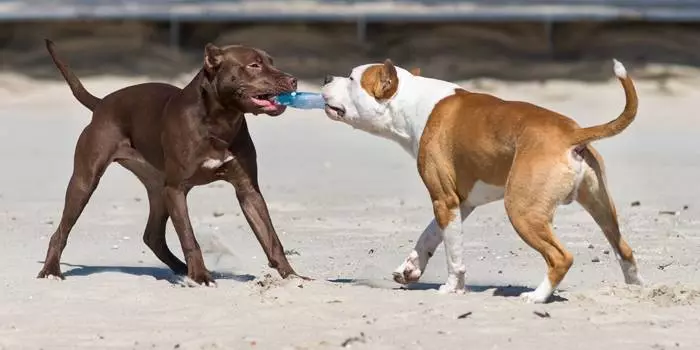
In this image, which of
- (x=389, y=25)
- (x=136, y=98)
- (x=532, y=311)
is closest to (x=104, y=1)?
(x=389, y=25)

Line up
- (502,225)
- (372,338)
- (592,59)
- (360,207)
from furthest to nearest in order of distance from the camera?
(592,59) → (360,207) → (502,225) → (372,338)

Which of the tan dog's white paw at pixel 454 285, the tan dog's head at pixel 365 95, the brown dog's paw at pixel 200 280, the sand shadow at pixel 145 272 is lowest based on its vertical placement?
the sand shadow at pixel 145 272

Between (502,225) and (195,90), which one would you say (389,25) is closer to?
(502,225)

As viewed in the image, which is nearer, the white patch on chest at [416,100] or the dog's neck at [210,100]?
the white patch on chest at [416,100]

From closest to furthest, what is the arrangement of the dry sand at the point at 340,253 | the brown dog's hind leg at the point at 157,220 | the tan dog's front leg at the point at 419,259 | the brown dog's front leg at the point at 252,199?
the dry sand at the point at 340,253 → the tan dog's front leg at the point at 419,259 → the brown dog's front leg at the point at 252,199 → the brown dog's hind leg at the point at 157,220

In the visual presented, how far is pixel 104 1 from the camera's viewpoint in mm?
19859

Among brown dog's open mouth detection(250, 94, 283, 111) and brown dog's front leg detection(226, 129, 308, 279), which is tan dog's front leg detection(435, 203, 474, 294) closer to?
brown dog's front leg detection(226, 129, 308, 279)

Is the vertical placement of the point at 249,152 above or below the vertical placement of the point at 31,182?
above

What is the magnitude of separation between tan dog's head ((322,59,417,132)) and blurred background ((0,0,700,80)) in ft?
31.9

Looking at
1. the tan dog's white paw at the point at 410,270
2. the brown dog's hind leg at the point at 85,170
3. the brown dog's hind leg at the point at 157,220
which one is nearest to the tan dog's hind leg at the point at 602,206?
the tan dog's white paw at the point at 410,270

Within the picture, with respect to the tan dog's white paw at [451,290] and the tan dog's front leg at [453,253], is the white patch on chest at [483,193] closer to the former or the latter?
the tan dog's front leg at [453,253]

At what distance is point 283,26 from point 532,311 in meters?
11.9

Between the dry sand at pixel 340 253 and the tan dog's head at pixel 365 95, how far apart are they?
931mm

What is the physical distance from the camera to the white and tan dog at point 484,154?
8.41 m
